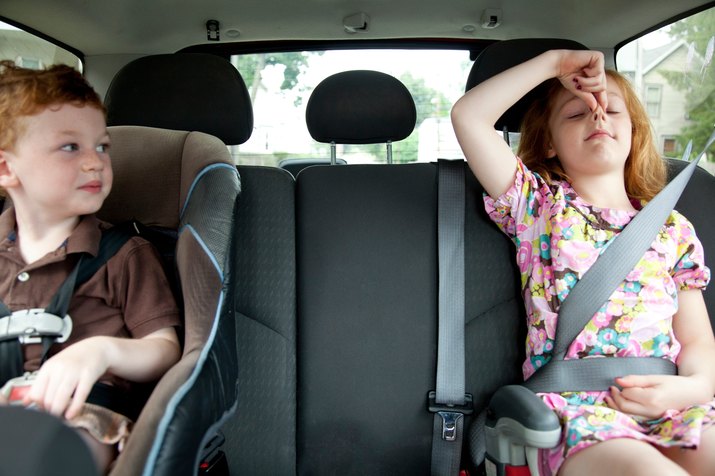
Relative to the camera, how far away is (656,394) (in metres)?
1.26

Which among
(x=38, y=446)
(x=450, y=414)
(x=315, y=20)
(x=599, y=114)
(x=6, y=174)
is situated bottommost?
(x=450, y=414)

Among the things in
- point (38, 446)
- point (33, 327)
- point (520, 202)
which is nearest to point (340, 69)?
point (520, 202)

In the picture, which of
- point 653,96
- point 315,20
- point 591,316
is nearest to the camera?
point 591,316

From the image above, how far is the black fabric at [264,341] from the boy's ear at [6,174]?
513 mm

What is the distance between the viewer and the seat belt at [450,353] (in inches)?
60.6

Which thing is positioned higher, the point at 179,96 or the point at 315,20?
the point at 315,20

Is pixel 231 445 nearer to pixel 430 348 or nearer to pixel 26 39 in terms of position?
pixel 430 348

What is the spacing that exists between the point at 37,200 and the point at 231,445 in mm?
752

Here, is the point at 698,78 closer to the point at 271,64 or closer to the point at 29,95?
the point at 271,64

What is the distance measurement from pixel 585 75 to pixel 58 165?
3.95 feet

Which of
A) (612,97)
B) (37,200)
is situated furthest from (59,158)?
(612,97)

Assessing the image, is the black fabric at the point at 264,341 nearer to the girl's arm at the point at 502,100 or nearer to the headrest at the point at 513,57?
the girl's arm at the point at 502,100

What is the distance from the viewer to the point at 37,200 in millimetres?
1270

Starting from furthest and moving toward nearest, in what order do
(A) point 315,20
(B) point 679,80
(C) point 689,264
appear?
1. (A) point 315,20
2. (B) point 679,80
3. (C) point 689,264
